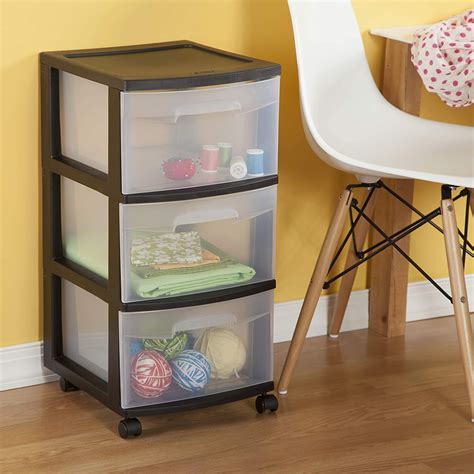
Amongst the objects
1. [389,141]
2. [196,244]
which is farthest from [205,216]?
[389,141]

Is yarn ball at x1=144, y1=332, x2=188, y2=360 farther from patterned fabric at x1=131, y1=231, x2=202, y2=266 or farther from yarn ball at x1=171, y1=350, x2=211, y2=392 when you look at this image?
patterned fabric at x1=131, y1=231, x2=202, y2=266

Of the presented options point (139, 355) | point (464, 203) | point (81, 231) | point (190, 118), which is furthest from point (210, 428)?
point (464, 203)

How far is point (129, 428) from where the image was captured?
2047 mm

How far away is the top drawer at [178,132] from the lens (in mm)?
1928

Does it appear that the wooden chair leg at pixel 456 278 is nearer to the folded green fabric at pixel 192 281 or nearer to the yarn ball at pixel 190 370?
the folded green fabric at pixel 192 281

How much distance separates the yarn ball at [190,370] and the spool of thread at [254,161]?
374 millimetres

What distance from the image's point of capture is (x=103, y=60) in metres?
2.09

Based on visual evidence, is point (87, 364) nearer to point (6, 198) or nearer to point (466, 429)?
point (6, 198)

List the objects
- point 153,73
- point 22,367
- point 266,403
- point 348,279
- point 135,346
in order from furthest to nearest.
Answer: point 348,279 → point 22,367 → point 266,403 → point 135,346 → point 153,73

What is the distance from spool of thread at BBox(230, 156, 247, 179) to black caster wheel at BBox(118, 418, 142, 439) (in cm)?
51

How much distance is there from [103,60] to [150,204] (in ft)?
1.07

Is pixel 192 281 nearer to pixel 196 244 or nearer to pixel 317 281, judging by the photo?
pixel 196 244

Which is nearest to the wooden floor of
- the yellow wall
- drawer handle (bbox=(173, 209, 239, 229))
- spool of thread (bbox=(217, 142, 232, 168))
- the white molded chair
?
the white molded chair

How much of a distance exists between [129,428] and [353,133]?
81cm
